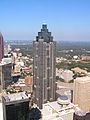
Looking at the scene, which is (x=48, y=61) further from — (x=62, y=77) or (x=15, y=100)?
(x=62, y=77)

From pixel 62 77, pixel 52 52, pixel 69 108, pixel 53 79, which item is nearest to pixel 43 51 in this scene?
pixel 52 52

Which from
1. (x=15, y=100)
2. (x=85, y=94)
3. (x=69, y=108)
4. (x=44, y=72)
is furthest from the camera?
(x=44, y=72)

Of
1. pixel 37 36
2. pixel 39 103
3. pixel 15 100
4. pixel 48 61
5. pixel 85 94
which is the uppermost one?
pixel 37 36

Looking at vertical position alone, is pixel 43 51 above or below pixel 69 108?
above

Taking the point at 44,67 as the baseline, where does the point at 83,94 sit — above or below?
below

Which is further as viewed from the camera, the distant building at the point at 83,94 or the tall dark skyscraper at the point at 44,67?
the tall dark skyscraper at the point at 44,67

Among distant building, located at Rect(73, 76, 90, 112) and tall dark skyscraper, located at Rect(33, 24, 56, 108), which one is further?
tall dark skyscraper, located at Rect(33, 24, 56, 108)

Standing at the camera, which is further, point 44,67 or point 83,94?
point 44,67

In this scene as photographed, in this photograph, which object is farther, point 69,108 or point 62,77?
point 62,77
